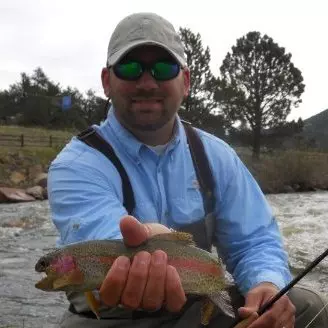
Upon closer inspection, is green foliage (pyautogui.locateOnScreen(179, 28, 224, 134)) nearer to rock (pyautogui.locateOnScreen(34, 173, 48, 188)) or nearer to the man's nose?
rock (pyautogui.locateOnScreen(34, 173, 48, 188))

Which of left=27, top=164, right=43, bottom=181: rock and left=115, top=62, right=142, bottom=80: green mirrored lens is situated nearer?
left=115, top=62, right=142, bottom=80: green mirrored lens

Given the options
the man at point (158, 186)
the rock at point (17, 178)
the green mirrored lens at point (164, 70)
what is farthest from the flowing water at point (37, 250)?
the rock at point (17, 178)

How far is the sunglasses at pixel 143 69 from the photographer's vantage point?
10.4 feet

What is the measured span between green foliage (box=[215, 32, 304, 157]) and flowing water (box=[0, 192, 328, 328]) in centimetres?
2897

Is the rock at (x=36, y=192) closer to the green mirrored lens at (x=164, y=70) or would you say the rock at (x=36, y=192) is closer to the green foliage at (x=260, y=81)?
the green mirrored lens at (x=164, y=70)

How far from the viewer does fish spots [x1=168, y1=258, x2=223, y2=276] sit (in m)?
2.34

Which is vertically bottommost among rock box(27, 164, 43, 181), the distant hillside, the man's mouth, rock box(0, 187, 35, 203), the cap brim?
rock box(0, 187, 35, 203)

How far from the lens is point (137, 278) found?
2.08 m

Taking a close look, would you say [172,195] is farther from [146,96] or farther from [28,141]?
[28,141]

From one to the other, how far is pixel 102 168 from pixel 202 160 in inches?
28.0

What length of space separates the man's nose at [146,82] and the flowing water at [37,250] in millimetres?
4166

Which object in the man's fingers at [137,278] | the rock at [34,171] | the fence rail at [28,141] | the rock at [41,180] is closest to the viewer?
the man's fingers at [137,278]

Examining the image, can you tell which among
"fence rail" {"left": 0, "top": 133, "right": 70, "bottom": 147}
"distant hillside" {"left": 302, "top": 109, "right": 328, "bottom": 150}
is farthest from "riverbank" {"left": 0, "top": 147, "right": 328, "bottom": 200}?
"distant hillside" {"left": 302, "top": 109, "right": 328, "bottom": 150}

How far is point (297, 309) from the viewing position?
332 centimetres
